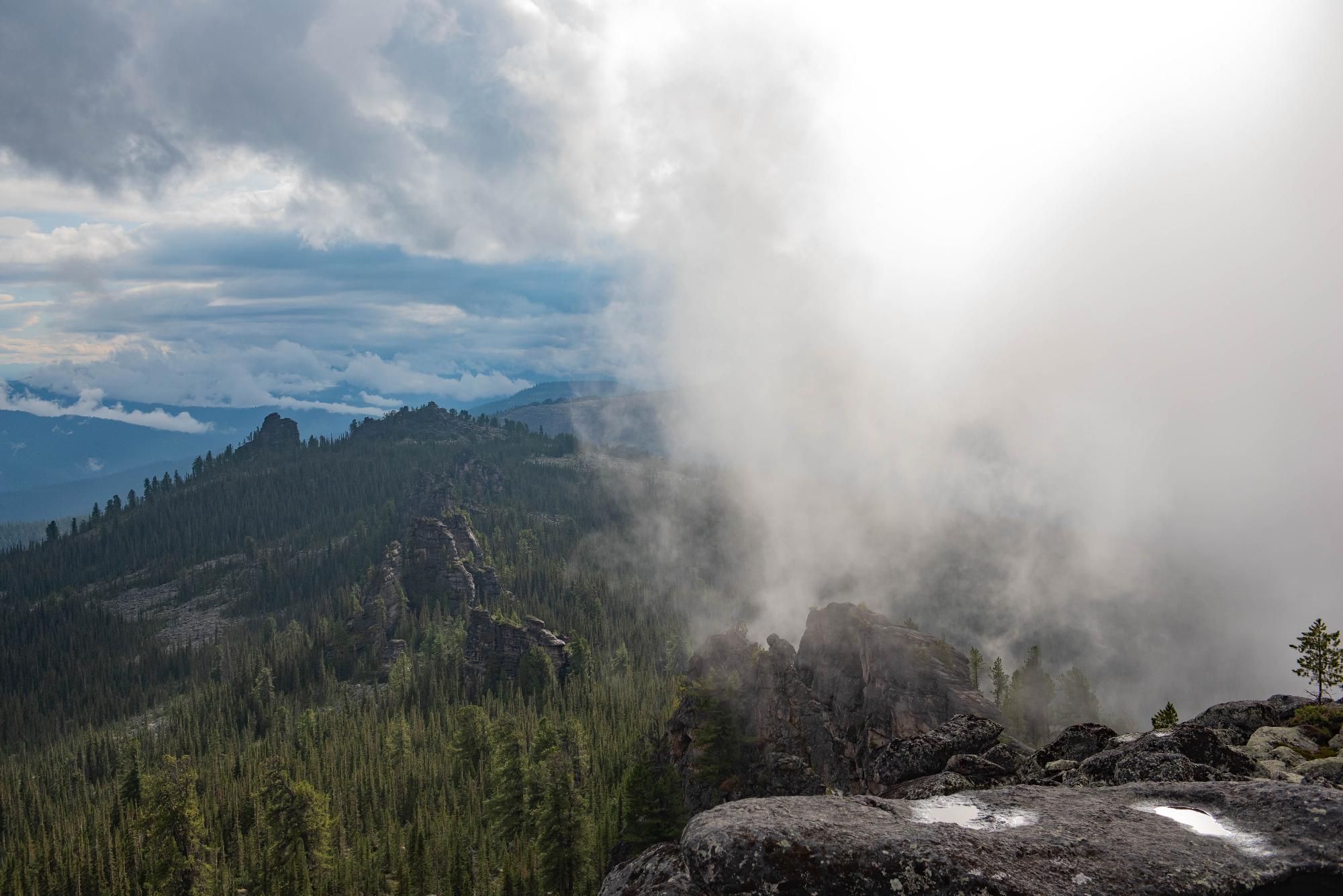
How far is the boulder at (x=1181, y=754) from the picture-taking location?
2481 centimetres

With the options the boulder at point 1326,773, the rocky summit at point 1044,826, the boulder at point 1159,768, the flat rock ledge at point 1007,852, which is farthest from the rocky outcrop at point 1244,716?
the flat rock ledge at point 1007,852

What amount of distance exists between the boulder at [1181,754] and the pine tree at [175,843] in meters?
117

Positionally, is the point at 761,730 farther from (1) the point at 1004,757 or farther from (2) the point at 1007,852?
(2) the point at 1007,852

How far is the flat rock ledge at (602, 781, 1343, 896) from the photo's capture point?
14711 millimetres

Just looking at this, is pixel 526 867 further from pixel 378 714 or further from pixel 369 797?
pixel 378 714

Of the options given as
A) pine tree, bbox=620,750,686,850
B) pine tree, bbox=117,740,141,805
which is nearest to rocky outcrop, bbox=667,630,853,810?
pine tree, bbox=620,750,686,850

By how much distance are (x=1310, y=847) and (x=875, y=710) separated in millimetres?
80813

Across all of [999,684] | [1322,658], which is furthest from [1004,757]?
[999,684]

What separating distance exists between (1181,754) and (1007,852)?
14482 millimetres

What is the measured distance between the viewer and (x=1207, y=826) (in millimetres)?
17125

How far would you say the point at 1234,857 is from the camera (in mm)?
15641

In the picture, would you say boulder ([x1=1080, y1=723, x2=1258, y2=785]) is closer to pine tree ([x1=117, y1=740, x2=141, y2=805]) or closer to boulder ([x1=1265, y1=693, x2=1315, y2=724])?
boulder ([x1=1265, y1=693, x2=1315, y2=724])

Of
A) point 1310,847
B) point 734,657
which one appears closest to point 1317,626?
point 1310,847

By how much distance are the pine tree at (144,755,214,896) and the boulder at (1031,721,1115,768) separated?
11322cm
